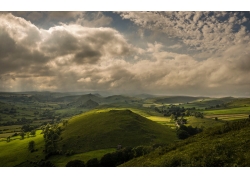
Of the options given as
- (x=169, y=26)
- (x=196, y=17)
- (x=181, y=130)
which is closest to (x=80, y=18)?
(x=169, y=26)

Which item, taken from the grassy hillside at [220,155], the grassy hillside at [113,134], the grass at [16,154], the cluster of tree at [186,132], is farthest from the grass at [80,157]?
the grassy hillside at [220,155]

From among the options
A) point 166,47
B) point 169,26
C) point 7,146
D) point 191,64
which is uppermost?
point 169,26

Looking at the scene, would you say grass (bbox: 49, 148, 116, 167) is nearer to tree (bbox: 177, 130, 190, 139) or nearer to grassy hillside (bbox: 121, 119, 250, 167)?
tree (bbox: 177, 130, 190, 139)

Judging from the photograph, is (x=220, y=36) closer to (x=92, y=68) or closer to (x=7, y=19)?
(x=92, y=68)

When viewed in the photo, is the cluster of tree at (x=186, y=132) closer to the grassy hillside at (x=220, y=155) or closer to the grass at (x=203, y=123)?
the grass at (x=203, y=123)

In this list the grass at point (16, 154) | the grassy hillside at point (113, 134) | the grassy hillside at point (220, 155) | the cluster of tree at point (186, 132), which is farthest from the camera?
the cluster of tree at point (186, 132)

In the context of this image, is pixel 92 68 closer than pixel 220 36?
No

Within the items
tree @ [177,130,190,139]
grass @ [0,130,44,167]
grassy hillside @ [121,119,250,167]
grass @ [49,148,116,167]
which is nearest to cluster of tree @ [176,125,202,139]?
tree @ [177,130,190,139]

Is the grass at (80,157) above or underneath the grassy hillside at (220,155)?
underneath
